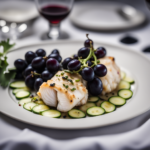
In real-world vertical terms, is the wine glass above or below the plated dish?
above

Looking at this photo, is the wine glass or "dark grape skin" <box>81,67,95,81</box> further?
the wine glass

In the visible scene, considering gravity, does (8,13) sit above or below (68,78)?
above

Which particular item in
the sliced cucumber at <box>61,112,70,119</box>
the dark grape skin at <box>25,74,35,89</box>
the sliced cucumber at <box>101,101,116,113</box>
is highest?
the dark grape skin at <box>25,74,35,89</box>

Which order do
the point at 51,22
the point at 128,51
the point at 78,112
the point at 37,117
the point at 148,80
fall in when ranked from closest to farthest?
the point at 37,117 < the point at 78,112 < the point at 148,80 < the point at 128,51 < the point at 51,22

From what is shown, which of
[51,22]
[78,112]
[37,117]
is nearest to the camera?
[37,117]

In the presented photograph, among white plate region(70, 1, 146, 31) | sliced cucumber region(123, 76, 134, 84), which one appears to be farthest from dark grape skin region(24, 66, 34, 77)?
white plate region(70, 1, 146, 31)

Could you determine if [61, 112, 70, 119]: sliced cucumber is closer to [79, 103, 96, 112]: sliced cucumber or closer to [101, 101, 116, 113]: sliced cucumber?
[79, 103, 96, 112]: sliced cucumber

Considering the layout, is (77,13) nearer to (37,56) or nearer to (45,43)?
(45,43)

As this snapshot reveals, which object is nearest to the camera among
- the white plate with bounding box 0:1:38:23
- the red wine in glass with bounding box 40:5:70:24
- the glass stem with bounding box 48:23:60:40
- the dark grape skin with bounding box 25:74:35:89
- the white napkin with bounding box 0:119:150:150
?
the white napkin with bounding box 0:119:150:150

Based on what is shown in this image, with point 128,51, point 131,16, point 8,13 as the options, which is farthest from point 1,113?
point 131,16
